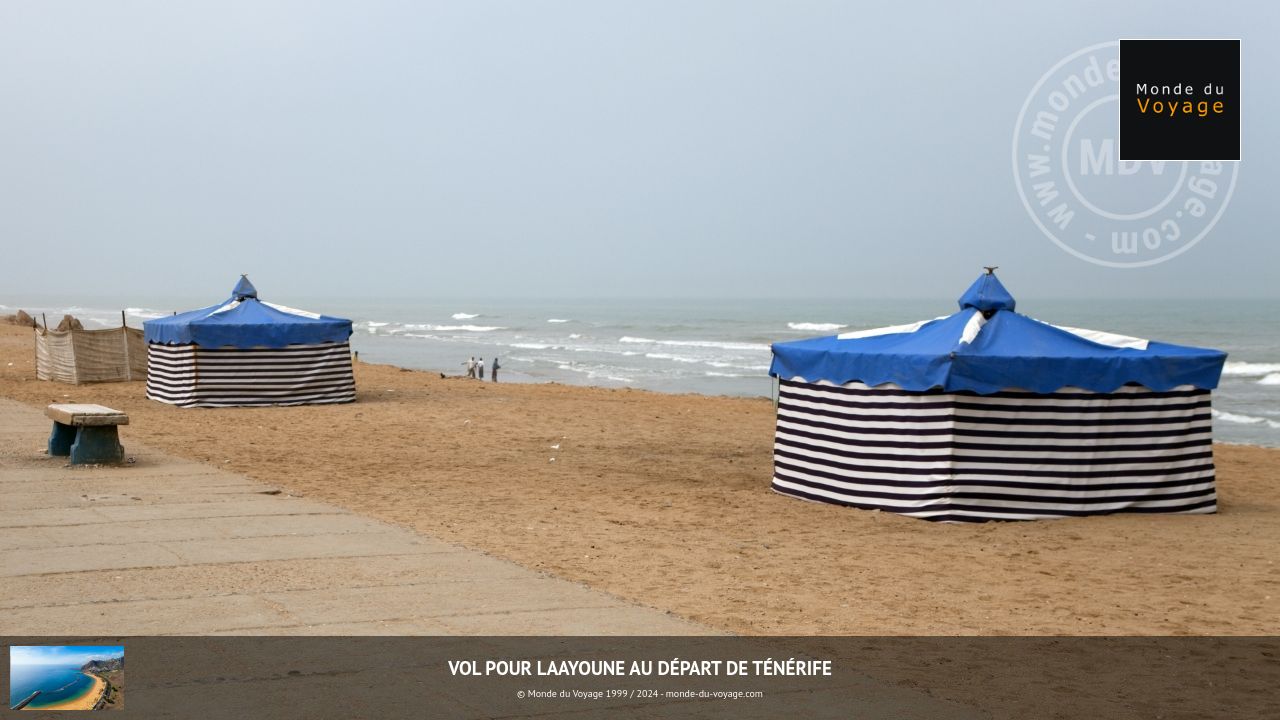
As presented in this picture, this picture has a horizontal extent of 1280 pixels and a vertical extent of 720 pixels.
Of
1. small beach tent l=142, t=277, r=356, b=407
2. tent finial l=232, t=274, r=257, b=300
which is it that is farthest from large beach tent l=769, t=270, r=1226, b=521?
tent finial l=232, t=274, r=257, b=300

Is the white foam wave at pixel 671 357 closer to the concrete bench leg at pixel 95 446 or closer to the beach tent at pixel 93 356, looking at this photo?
the beach tent at pixel 93 356

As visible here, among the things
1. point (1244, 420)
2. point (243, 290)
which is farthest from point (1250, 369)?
point (243, 290)

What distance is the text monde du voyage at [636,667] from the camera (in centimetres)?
502

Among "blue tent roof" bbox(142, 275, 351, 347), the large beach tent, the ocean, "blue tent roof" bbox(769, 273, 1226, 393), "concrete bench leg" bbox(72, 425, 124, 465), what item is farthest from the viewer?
the ocean

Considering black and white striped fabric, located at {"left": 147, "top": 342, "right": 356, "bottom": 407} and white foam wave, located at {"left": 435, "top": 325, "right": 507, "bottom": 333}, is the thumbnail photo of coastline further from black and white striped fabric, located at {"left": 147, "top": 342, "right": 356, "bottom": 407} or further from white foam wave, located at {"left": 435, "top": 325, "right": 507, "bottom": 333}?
white foam wave, located at {"left": 435, "top": 325, "right": 507, "bottom": 333}

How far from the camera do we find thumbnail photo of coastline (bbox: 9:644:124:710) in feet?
14.6

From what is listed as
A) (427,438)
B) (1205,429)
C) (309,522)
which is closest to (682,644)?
(309,522)

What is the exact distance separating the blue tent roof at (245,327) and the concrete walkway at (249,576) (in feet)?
27.7

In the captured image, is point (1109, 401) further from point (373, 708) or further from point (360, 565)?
point (373, 708)

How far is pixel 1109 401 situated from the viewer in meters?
9.45

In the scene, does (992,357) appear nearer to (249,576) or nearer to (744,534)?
(744,534)

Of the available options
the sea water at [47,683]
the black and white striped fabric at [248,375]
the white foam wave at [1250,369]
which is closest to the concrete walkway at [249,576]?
the sea water at [47,683]

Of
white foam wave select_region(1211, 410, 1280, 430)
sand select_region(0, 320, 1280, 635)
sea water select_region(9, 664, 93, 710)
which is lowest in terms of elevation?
white foam wave select_region(1211, 410, 1280, 430)

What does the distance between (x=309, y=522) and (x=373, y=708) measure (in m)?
4.22
